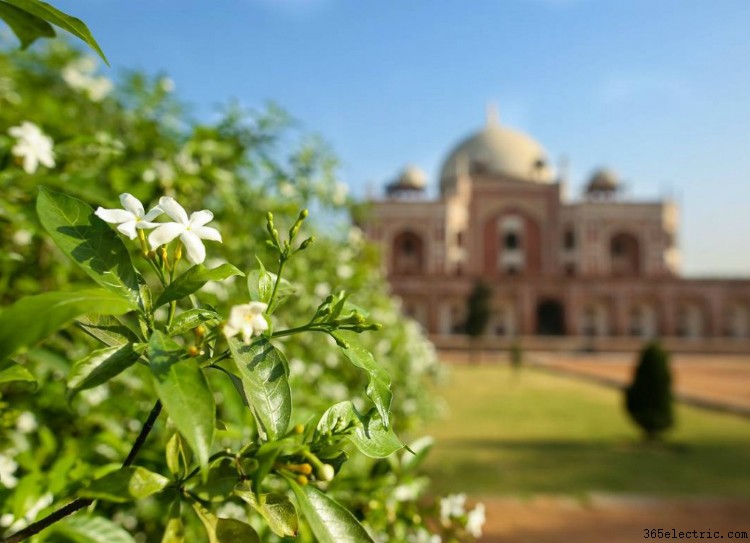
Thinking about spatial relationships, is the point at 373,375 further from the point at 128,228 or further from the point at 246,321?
the point at 128,228

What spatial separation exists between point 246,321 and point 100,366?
0.12 meters

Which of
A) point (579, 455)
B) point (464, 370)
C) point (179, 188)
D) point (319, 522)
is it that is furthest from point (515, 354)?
point (319, 522)

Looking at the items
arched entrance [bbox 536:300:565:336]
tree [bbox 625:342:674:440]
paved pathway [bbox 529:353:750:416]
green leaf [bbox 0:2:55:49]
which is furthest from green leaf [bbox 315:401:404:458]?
arched entrance [bbox 536:300:565:336]

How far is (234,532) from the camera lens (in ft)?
1.82

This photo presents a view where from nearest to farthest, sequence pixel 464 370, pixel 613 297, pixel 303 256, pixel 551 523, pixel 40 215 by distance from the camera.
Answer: pixel 40 215, pixel 303 256, pixel 551 523, pixel 464 370, pixel 613 297

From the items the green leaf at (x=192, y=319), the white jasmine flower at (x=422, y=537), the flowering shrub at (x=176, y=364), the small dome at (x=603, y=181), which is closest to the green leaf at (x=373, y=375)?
the flowering shrub at (x=176, y=364)

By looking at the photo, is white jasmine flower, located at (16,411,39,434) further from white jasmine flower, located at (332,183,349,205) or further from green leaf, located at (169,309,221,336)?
white jasmine flower, located at (332,183,349,205)

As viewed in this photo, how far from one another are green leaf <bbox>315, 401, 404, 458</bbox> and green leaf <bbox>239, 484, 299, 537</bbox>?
0.24ft

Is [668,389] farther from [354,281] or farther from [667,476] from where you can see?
[354,281]

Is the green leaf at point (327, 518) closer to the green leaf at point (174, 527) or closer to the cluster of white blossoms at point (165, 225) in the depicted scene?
the green leaf at point (174, 527)

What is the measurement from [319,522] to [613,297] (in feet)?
76.9

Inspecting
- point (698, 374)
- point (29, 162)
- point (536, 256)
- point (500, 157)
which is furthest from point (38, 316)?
point (500, 157)

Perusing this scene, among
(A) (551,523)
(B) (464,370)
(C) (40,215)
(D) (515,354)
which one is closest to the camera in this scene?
(C) (40,215)

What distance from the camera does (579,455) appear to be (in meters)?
5.59
